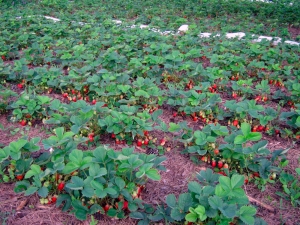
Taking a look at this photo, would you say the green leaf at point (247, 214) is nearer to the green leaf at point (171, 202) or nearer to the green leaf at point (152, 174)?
the green leaf at point (171, 202)

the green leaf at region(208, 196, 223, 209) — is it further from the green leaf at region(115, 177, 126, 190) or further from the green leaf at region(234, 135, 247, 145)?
the green leaf at region(234, 135, 247, 145)

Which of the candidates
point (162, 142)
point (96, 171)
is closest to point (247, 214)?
point (96, 171)

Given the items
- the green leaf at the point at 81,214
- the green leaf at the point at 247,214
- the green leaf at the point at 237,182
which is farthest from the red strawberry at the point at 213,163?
the green leaf at the point at 81,214

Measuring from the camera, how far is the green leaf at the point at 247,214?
73.6 inches

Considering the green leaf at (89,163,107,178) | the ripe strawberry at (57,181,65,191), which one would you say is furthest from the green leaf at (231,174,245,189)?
the ripe strawberry at (57,181,65,191)

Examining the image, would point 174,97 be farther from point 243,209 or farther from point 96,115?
point 243,209

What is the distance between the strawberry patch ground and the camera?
211 cm

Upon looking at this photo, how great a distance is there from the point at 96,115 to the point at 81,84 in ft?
2.58

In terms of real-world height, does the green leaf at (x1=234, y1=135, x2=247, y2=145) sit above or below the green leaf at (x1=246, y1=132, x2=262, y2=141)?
below

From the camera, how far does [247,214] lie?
1.91 m

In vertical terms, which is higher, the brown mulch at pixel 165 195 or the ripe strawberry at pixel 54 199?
the ripe strawberry at pixel 54 199

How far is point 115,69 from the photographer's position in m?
4.39

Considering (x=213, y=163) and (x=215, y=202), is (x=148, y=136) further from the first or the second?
(x=215, y=202)

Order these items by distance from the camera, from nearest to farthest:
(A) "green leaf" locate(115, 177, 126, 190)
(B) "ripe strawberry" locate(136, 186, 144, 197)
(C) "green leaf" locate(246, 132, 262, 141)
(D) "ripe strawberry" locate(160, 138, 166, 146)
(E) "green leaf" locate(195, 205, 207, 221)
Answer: (E) "green leaf" locate(195, 205, 207, 221)
(A) "green leaf" locate(115, 177, 126, 190)
(B) "ripe strawberry" locate(136, 186, 144, 197)
(C) "green leaf" locate(246, 132, 262, 141)
(D) "ripe strawberry" locate(160, 138, 166, 146)
